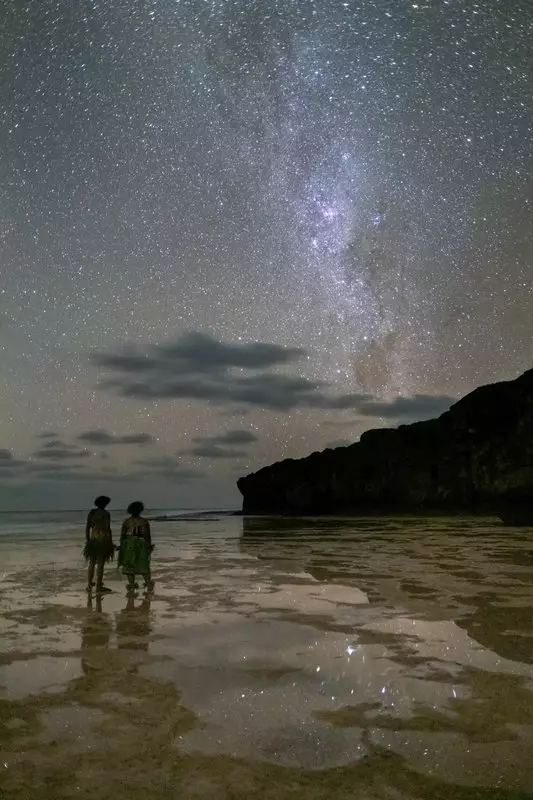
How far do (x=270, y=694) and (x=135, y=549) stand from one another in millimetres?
6825

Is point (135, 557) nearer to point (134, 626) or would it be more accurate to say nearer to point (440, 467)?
point (134, 626)

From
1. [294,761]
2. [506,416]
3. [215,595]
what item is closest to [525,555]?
[215,595]

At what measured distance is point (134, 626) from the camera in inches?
345

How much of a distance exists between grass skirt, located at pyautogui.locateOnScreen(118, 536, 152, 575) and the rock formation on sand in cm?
4081

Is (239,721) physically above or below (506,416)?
below

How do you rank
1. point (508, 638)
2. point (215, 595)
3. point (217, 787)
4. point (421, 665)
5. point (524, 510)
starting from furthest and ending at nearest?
point (524, 510) → point (215, 595) → point (508, 638) → point (421, 665) → point (217, 787)

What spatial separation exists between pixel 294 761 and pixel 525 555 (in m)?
16.5

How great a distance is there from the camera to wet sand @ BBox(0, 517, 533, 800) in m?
3.92

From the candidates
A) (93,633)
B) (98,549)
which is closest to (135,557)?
(98,549)

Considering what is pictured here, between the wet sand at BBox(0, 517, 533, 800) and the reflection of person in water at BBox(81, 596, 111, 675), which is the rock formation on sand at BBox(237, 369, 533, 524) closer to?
the wet sand at BBox(0, 517, 533, 800)

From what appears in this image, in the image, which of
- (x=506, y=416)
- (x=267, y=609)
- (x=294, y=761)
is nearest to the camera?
(x=294, y=761)

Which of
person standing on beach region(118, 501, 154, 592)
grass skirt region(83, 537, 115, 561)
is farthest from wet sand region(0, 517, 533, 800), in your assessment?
grass skirt region(83, 537, 115, 561)

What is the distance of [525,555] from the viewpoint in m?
18.4

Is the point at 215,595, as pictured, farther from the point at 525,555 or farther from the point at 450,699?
the point at 525,555
